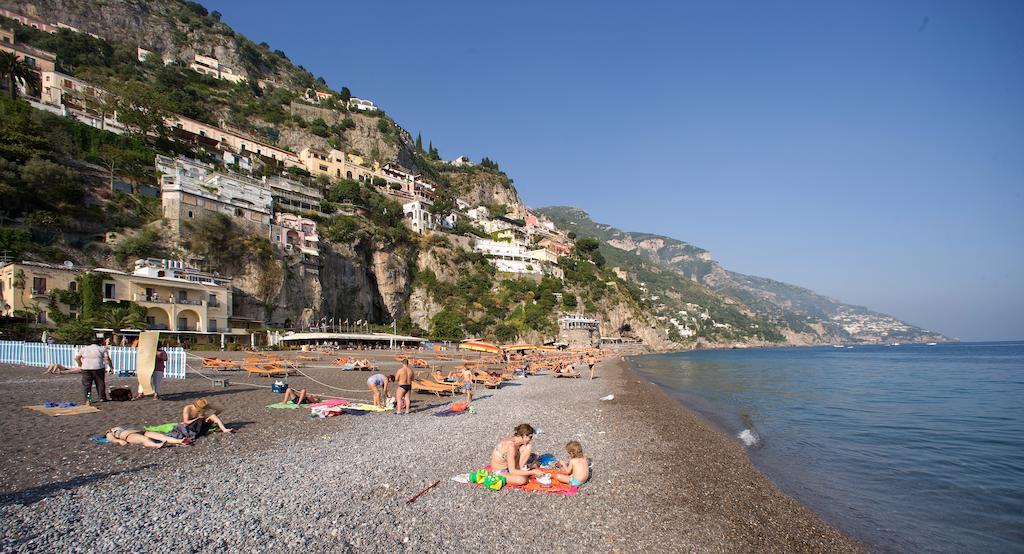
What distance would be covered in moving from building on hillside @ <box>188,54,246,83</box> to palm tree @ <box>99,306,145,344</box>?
66.1 meters

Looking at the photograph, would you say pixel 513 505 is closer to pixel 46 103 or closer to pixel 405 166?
pixel 46 103

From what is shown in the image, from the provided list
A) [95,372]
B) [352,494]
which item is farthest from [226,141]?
[352,494]

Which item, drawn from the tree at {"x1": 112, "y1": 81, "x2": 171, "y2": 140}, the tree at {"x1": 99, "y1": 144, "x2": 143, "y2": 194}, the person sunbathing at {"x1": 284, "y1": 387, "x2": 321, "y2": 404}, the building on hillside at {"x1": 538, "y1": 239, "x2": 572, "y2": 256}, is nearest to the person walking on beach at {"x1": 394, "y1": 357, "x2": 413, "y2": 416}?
the person sunbathing at {"x1": 284, "y1": 387, "x2": 321, "y2": 404}

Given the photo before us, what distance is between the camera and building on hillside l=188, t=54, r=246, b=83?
76188 mm

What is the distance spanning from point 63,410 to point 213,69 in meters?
90.5

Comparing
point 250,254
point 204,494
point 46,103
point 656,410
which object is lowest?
point 656,410

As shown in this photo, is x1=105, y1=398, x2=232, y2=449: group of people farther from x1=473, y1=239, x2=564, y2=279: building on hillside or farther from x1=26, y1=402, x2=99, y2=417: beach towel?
x1=473, y1=239, x2=564, y2=279: building on hillside

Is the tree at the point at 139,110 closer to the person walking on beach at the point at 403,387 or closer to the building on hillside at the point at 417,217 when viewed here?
the building on hillside at the point at 417,217

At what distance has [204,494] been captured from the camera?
489cm

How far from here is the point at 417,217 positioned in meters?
65.6

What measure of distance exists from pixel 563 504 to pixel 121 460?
5.76 meters

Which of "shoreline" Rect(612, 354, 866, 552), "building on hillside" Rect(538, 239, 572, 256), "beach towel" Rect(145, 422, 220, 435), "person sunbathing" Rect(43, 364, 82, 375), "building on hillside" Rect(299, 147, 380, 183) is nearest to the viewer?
"shoreline" Rect(612, 354, 866, 552)

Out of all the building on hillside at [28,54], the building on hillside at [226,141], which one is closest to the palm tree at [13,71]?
the building on hillside at [28,54]

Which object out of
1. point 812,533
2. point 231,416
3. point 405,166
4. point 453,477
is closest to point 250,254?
point 231,416
